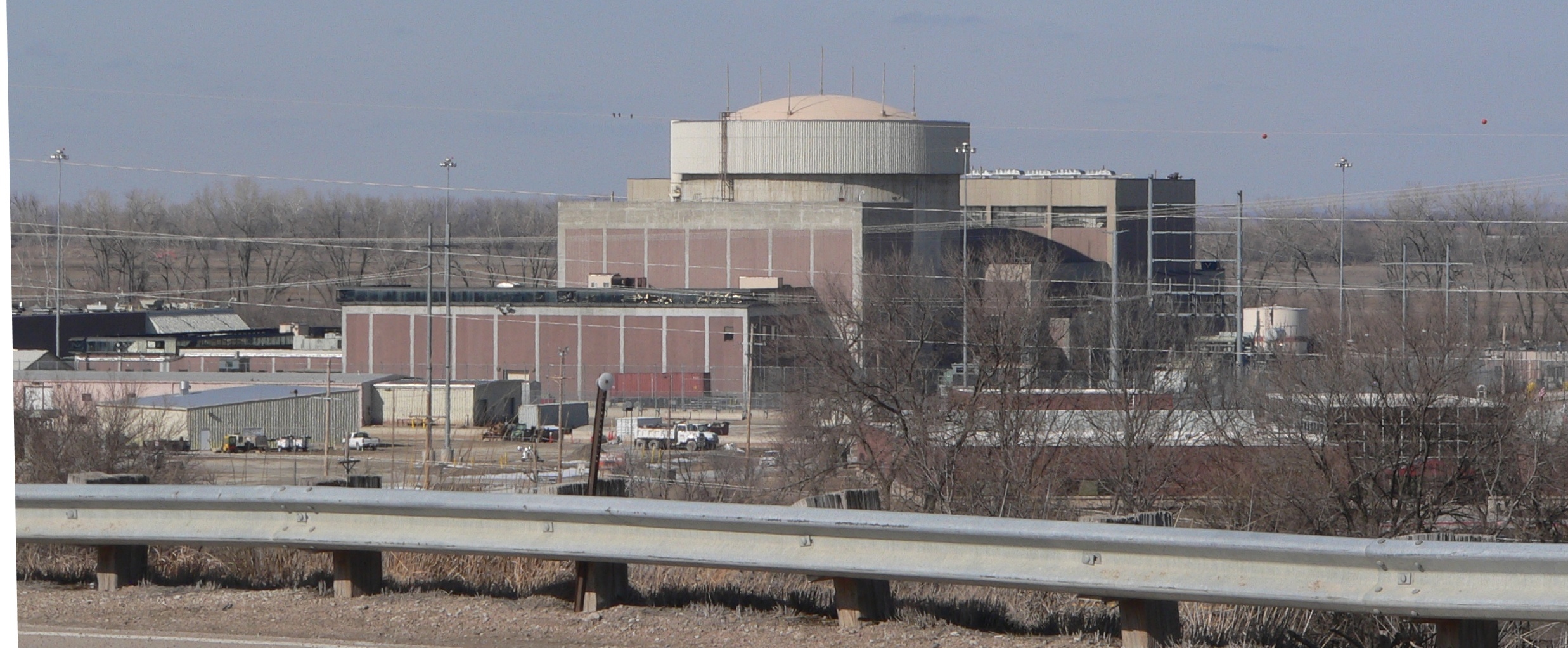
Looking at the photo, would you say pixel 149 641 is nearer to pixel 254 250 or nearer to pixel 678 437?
pixel 678 437

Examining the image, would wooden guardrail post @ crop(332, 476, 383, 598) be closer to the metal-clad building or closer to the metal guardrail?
the metal guardrail

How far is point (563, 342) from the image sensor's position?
71875 millimetres

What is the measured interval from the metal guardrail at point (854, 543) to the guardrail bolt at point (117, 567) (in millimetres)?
304

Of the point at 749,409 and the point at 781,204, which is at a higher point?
the point at 781,204

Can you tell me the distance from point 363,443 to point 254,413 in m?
4.79

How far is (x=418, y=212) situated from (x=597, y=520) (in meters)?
174

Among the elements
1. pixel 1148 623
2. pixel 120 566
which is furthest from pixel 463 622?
pixel 1148 623

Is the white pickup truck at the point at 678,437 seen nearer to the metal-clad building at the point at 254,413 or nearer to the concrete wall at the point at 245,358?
the metal-clad building at the point at 254,413

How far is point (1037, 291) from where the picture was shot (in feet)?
164

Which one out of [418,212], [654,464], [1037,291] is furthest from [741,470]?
[418,212]

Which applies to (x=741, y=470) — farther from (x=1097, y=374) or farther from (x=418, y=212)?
(x=418, y=212)

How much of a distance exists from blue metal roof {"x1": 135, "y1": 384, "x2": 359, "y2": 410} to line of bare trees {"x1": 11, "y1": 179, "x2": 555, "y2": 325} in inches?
2240

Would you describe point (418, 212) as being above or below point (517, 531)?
above

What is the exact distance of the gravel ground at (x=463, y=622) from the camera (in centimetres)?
657
